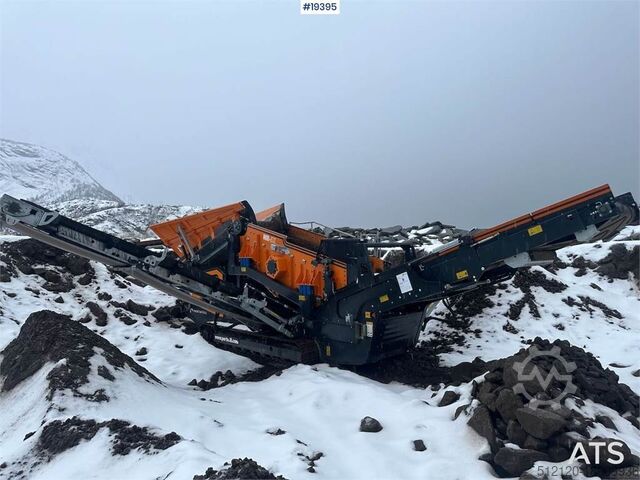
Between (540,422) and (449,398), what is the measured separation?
141 cm

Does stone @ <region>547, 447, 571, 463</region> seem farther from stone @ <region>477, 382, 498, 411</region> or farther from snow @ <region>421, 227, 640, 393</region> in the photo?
snow @ <region>421, 227, 640, 393</region>

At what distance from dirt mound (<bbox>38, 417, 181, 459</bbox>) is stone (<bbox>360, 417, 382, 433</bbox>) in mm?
2029

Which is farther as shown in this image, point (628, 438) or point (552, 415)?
point (628, 438)

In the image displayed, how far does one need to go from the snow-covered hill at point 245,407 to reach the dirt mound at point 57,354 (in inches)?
1.1

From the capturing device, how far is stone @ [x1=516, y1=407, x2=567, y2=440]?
419cm

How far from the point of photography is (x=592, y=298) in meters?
12.8

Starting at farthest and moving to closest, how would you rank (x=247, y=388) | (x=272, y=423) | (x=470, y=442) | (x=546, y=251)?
1. (x=247, y=388)
2. (x=546, y=251)
3. (x=272, y=423)
4. (x=470, y=442)

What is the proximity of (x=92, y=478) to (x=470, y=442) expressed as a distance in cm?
358

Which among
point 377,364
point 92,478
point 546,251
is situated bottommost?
point 92,478

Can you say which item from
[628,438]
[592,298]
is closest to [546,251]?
[628,438]

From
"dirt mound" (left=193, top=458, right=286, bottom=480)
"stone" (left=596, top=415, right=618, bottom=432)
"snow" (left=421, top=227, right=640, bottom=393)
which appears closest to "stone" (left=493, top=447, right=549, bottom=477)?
"stone" (left=596, top=415, right=618, bottom=432)

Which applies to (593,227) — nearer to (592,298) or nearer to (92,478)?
(92,478)

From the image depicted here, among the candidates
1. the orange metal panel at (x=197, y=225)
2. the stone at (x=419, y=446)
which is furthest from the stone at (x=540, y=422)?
the orange metal panel at (x=197, y=225)

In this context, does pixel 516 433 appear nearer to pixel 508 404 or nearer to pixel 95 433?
pixel 508 404
